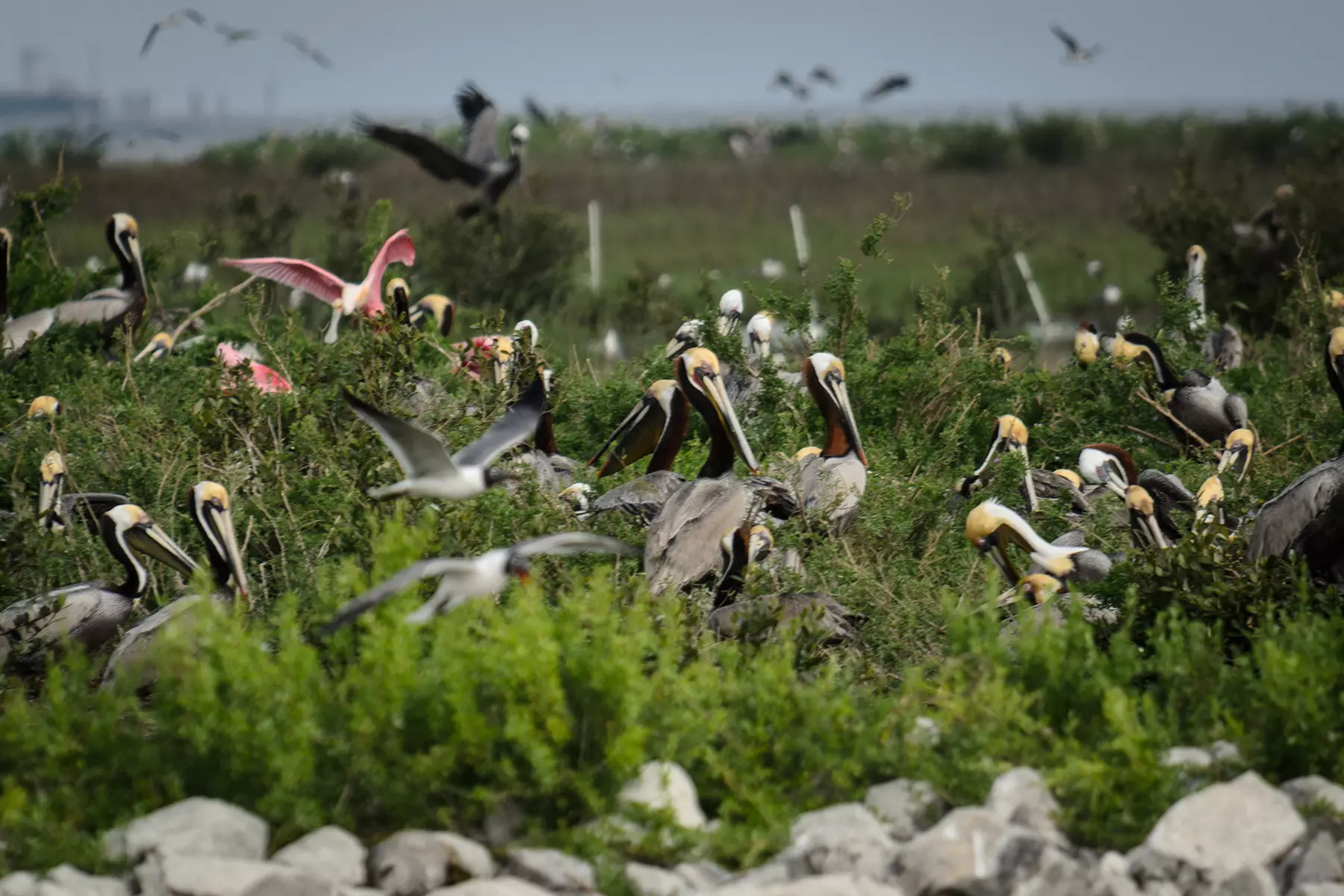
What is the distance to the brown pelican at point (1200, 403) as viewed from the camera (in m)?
8.27

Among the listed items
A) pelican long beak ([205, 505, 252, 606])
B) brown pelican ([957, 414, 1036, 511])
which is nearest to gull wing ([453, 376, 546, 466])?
pelican long beak ([205, 505, 252, 606])

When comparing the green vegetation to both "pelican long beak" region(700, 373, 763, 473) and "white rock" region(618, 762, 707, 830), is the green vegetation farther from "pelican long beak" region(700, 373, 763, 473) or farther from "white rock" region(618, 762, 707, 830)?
"pelican long beak" region(700, 373, 763, 473)

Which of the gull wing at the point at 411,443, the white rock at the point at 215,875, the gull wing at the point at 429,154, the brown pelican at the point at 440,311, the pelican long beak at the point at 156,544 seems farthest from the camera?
the gull wing at the point at 429,154

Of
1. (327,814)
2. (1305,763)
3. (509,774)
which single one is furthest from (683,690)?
(1305,763)

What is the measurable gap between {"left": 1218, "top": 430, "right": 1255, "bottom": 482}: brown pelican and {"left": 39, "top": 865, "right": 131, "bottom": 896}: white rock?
17.0 ft

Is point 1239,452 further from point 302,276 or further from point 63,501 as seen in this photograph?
point 302,276

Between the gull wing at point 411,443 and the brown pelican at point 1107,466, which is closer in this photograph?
the gull wing at point 411,443

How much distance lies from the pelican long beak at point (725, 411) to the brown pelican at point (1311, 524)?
6.75ft

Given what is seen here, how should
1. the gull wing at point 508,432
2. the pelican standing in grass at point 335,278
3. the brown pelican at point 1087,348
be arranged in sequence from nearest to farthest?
the gull wing at point 508,432, the brown pelican at point 1087,348, the pelican standing in grass at point 335,278

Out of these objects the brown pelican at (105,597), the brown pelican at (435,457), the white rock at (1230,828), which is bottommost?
the brown pelican at (105,597)

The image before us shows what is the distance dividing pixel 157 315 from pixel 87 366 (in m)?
2.36

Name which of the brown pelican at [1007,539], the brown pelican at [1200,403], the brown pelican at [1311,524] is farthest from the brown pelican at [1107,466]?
the brown pelican at [1311,524]

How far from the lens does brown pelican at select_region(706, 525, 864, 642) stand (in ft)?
17.8

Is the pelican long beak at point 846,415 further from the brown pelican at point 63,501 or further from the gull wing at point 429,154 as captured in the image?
the gull wing at point 429,154
